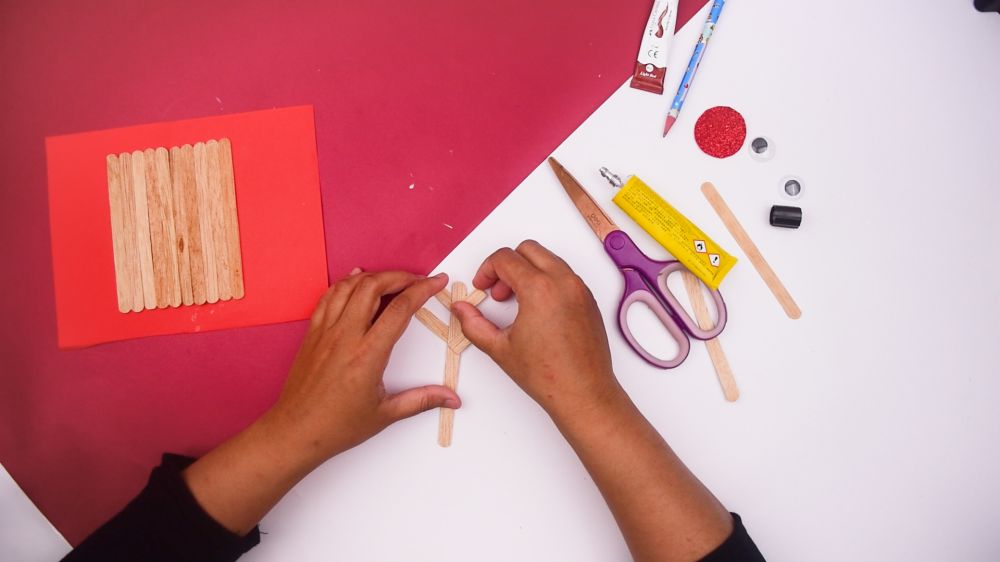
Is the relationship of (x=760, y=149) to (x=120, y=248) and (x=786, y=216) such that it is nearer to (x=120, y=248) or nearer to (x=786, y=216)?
(x=786, y=216)

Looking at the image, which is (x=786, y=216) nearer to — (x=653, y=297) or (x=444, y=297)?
(x=653, y=297)

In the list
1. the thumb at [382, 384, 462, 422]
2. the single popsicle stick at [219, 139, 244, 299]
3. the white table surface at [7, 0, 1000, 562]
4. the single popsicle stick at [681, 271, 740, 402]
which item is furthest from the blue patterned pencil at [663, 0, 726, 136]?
the single popsicle stick at [219, 139, 244, 299]

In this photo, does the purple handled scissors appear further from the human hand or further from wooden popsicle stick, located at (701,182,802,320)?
the human hand

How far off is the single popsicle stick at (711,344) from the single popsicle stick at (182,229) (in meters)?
0.76

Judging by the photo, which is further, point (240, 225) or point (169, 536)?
point (240, 225)

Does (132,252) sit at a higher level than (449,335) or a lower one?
higher

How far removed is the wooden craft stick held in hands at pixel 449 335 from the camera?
90 centimetres

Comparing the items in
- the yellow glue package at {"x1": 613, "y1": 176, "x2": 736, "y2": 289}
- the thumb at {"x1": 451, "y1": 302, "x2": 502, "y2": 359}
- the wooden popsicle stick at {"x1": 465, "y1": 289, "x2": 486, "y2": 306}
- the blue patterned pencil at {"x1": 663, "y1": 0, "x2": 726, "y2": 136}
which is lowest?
the thumb at {"x1": 451, "y1": 302, "x2": 502, "y2": 359}

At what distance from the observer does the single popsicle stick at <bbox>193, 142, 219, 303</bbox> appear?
36.1 inches

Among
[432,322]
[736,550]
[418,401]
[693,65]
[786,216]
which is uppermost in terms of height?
[693,65]

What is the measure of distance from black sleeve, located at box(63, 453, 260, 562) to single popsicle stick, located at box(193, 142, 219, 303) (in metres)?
0.27

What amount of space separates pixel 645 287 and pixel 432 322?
0.32 meters

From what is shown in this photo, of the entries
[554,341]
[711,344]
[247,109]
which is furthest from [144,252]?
[711,344]

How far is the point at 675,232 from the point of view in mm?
880
